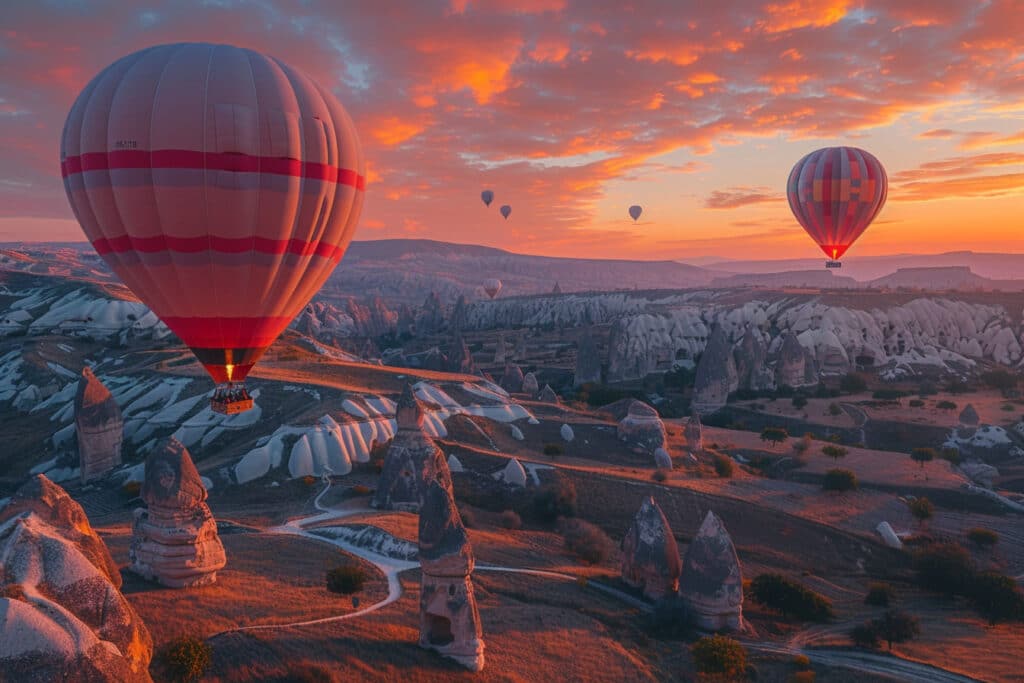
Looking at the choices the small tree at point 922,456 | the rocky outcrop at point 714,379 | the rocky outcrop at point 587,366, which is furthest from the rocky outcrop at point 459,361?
the small tree at point 922,456

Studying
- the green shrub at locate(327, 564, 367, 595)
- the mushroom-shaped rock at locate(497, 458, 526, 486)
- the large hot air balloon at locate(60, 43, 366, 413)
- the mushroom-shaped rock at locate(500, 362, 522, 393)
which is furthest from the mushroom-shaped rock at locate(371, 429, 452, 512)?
the mushroom-shaped rock at locate(500, 362, 522, 393)

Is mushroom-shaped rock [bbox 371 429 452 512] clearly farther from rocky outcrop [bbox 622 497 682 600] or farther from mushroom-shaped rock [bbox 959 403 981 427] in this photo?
mushroom-shaped rock [bbox 959 403 981 427]

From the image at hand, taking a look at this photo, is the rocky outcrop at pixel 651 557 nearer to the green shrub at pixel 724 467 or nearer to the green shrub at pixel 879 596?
the green shrub at pixel 879 596

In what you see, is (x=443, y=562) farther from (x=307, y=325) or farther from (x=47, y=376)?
(x=307, y=325)

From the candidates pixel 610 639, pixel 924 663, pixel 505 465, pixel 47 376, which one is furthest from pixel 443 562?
pixel 47 376

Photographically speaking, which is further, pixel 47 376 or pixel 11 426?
pixel 47 376

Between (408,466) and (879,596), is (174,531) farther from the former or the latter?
(879,596)
